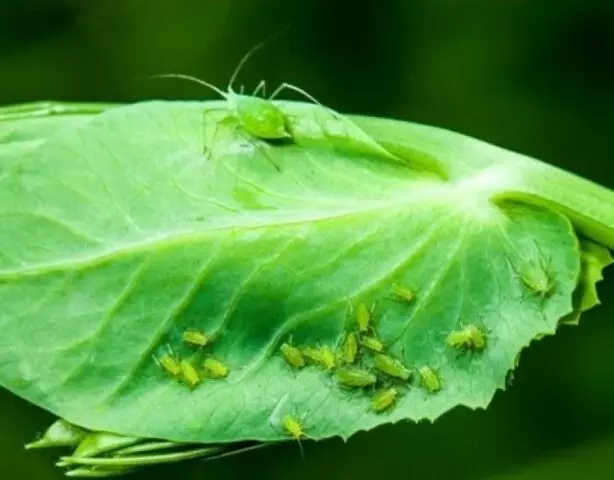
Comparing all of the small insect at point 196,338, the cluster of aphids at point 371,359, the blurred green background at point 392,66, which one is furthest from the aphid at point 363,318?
the blurred green background at point 392,66

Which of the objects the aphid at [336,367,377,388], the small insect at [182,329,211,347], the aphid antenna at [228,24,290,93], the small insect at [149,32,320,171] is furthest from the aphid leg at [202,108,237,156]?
the aphid antenna at [228,24,290,93]

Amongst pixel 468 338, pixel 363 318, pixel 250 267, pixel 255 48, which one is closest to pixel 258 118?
pixel 250 267

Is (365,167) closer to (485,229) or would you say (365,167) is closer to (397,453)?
(485,229)

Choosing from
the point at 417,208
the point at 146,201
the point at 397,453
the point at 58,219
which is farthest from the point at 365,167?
the point at 397,453

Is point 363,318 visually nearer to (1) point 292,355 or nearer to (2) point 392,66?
(1) point 292,355

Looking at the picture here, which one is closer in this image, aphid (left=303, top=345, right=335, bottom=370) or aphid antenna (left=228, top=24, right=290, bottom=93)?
aphid (left=303, top=345, right=335, bottom=370)

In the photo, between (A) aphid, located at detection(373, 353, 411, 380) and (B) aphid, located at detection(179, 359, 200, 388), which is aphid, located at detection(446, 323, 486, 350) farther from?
(B) aphid, located at detection(179, 359, 200, 388)

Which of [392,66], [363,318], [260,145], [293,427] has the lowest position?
[293,427]
